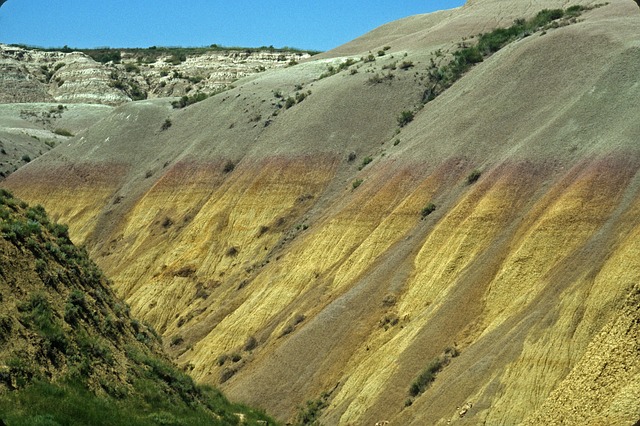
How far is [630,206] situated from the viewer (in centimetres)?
3791

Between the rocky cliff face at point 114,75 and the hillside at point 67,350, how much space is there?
8517 centimetres

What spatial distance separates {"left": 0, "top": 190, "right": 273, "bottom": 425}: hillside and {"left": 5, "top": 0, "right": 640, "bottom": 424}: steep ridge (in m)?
8.89

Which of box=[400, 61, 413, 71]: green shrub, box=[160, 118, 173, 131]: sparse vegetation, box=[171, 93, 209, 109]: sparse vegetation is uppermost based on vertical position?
box=[171, 93, 209, 109]: sparse vegetation

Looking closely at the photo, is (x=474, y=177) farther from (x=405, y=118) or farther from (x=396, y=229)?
(x=405, y=118)

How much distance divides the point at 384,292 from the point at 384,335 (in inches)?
105

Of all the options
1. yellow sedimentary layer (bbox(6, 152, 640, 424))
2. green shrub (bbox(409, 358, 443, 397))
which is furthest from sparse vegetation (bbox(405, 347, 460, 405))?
yellow sedimentary layer (bbox(6, 152, 640, 424))

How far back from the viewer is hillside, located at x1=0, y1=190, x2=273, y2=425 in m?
21.1

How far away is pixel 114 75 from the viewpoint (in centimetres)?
12444

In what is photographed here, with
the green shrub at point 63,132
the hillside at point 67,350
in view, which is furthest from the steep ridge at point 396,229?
the green shrub at point 63,132

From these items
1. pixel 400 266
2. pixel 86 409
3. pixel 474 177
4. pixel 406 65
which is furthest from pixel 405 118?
pixel 86 409

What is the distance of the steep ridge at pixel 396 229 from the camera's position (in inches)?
1341

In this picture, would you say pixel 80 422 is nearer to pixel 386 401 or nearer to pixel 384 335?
pixel 386 401

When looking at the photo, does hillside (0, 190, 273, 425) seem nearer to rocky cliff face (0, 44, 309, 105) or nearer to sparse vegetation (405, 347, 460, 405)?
sparse vegetation (405, 347, 460, 405)

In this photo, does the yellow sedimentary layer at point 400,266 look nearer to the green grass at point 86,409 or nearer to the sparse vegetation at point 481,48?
the sparse vegetation at point 481,48
